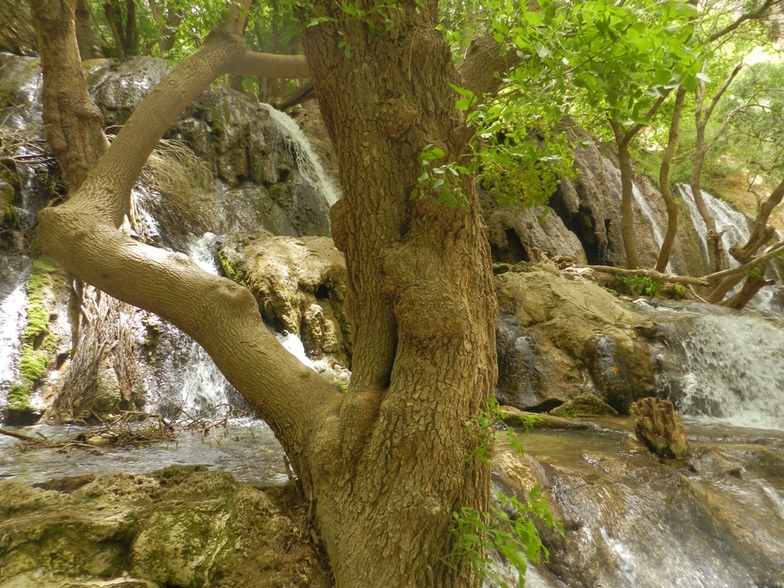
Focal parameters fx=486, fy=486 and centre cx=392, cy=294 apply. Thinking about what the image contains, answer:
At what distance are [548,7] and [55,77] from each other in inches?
227

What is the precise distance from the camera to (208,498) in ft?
7.18

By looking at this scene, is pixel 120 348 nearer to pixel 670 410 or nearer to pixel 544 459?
pixel 544 459

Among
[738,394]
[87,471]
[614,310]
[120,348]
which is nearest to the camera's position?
[87,471]

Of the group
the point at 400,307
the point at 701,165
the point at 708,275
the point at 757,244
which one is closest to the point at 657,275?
the point at 708,275

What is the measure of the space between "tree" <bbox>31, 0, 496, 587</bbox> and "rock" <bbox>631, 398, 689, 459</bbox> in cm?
273

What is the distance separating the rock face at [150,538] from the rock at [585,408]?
490cm

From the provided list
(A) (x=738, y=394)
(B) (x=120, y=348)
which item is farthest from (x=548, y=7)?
(A) (x=738, y=394)

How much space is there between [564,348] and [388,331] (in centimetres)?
555

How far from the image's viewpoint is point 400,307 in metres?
2.05

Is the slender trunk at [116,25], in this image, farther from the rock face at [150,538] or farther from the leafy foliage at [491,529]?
the leafy foliage at [491,529]

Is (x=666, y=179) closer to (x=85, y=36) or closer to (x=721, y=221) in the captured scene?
(x=721, y=221)

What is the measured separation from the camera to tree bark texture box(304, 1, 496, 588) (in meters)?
1.86

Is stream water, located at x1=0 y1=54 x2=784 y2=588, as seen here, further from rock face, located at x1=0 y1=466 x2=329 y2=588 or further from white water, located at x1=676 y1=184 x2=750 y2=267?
white water, located at x1=676 y1=184 x2=750 y2=267

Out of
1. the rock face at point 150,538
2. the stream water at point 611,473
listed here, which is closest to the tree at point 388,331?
the rock face at point 150,538
